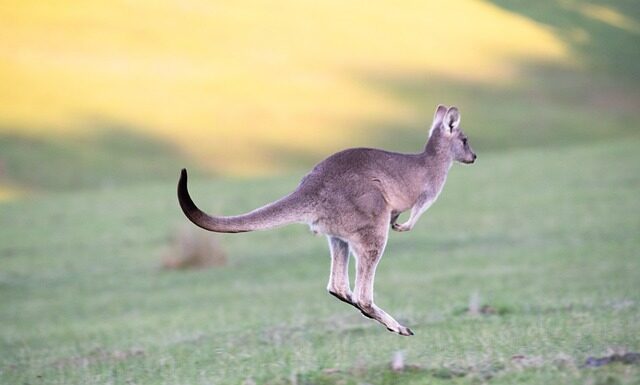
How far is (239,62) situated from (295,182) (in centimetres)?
2584

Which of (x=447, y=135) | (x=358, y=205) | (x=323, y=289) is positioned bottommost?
(x=358, y=205)

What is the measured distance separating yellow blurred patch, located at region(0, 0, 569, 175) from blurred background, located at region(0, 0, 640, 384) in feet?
0.57

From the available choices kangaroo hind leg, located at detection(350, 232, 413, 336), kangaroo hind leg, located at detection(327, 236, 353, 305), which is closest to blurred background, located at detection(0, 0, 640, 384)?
kangaroo hind leg, located at detection(350, 232, 413, 336)

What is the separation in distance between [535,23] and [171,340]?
5831 centimetres

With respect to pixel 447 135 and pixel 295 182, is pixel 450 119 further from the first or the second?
pixel 295 182

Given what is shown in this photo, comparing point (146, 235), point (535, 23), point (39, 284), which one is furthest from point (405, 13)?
point (39, 284)

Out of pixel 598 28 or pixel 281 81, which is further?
pixel 598 28

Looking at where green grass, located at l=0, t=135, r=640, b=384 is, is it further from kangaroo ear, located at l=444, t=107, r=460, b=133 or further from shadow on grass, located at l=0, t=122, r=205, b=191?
shadow on grass, located at l=0, t=122, r=205, b=191

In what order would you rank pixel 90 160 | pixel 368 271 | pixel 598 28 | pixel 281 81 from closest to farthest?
1. pixel 368 271
2. pixel 90 160
3. pixel 281 81
4. pixel 598 28

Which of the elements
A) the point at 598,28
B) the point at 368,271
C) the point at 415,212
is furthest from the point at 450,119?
the point at 598,28

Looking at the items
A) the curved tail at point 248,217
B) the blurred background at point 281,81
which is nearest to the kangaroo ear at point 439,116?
the curved tail at point 248,217

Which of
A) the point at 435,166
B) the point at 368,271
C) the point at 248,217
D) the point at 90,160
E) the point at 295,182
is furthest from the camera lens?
the point at 90,160

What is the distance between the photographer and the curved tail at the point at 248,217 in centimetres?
778

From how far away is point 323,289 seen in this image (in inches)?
839
